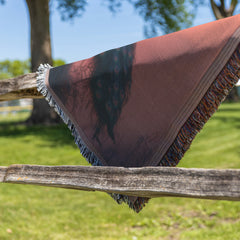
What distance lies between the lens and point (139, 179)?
151cm

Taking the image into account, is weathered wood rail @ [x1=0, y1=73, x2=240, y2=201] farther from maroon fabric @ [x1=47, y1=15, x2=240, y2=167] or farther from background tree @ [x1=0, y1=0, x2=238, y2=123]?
A: background tree @ [x1=0, y1=0, x2=238, y2=123]

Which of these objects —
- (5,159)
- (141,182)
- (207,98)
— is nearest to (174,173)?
(141,182)

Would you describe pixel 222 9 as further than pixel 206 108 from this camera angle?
Yes

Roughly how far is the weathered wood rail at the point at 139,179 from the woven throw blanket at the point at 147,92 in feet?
0.92

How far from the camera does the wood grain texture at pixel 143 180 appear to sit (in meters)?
1.31

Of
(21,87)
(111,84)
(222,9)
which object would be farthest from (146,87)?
(222,9)

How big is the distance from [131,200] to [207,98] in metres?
0.71

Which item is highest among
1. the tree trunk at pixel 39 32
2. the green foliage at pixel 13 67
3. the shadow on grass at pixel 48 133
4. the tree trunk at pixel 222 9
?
the tree trunk at pixel 39 32

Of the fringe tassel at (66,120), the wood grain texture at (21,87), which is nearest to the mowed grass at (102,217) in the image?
the fringe tassel at (66,120)

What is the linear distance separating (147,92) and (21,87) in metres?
0.90

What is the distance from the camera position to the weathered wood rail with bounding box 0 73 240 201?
51.6 inches

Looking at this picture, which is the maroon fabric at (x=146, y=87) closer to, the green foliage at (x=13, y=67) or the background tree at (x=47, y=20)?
the background tree at (x=47, y=20)

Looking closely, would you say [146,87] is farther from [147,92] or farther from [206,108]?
[206,108]

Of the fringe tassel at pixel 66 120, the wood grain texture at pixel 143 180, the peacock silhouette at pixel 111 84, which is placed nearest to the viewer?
the wood grain texture at pixel 143 180
